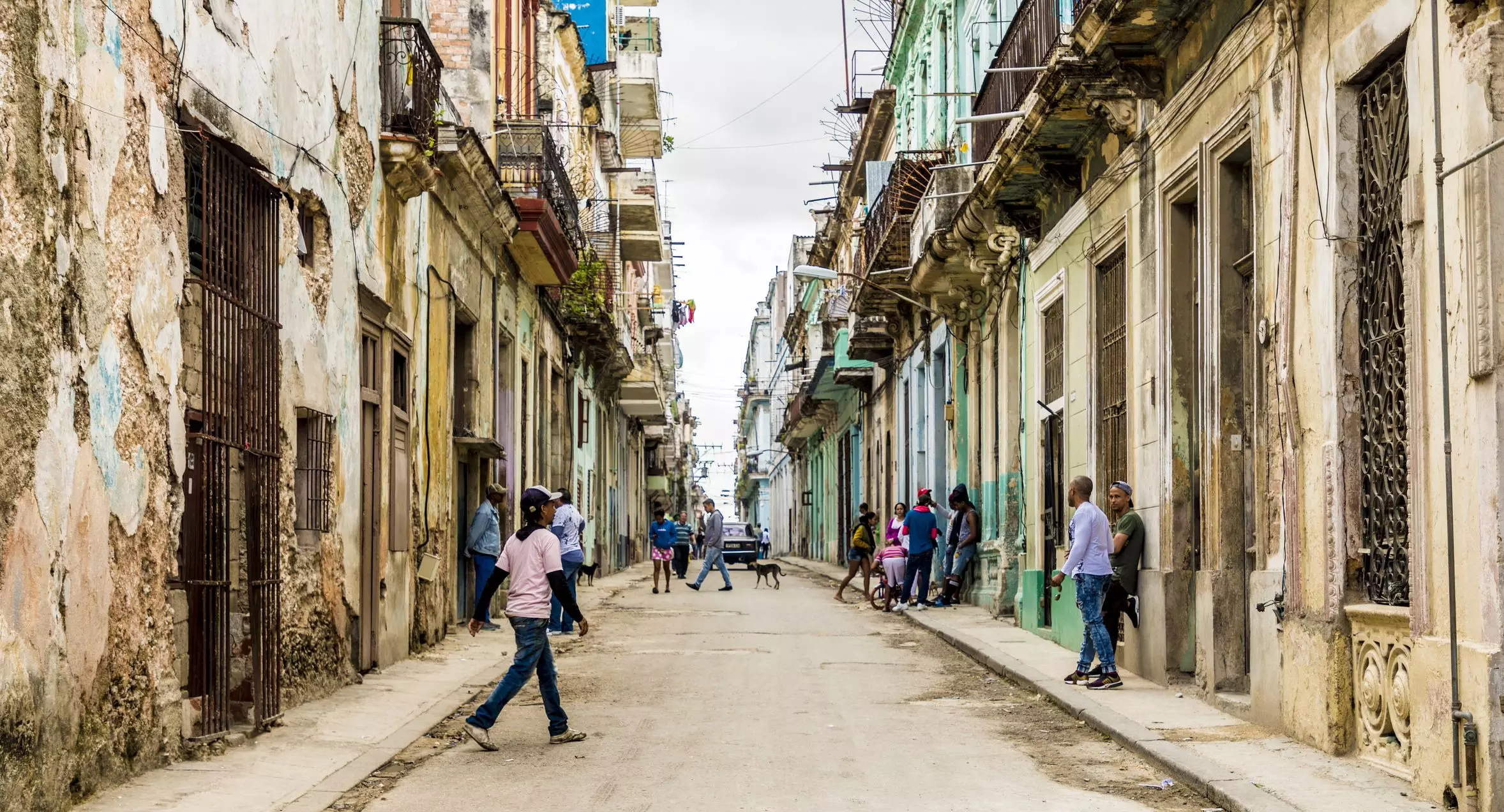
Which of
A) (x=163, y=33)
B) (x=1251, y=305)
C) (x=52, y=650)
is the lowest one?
(x=52, y=650)

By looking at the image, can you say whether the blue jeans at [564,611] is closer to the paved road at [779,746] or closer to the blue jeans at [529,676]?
the paved road at [779,746]

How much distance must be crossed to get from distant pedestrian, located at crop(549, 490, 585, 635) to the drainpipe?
1065 cm

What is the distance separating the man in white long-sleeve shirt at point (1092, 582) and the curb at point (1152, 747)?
281mm

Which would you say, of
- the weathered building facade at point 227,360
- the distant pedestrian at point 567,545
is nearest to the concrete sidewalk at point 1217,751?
the distant pedestrian at point 567,545

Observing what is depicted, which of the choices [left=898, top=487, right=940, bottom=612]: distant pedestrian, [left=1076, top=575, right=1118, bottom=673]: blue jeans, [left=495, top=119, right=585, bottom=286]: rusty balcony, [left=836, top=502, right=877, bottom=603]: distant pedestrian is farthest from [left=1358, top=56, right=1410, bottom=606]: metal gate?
[left=836, top=502, right=877, bottom=603]: distant pedestrian

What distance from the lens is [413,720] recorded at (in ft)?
35.6

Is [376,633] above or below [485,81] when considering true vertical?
below

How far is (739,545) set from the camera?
49875 mm

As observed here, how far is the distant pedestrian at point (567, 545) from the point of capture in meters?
17.2


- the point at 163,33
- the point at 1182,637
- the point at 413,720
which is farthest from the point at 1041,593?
the point at 163,33

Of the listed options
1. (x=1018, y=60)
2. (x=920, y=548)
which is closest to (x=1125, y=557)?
(x=1018, y=60)

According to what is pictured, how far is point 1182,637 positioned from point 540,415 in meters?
16.4

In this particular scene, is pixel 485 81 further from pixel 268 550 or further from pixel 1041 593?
pixel 268 550

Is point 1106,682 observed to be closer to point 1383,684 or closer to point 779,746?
point 779,746
